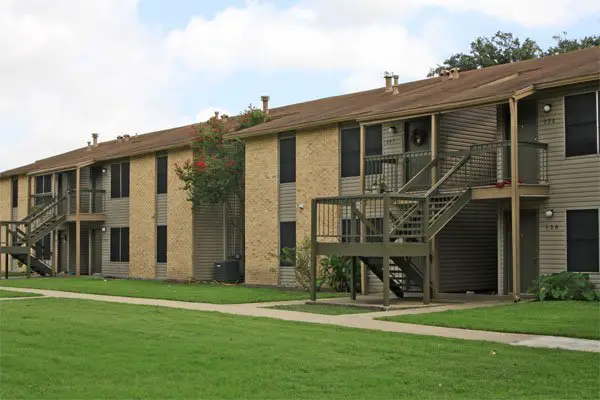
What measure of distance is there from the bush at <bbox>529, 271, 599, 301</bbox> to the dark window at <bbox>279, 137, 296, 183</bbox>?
9967 mm

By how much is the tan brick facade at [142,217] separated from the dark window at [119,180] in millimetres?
606

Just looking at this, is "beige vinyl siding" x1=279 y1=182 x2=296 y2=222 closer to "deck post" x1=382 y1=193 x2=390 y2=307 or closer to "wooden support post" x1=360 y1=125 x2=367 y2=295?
"wooden support post" x1=360 y1=125 x2=367 y2=295

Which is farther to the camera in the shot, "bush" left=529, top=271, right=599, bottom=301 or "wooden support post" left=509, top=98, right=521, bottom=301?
"wooden support post" left=509, top=98, right=521, bottom=301

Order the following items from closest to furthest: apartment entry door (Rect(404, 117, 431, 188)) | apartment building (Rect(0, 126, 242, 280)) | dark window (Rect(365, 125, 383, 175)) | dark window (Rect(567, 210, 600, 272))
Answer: dark window (Rect(567, 210, 600, 272)) → apartment entry door (Rect(404, 117, 431, 188)) → dark window (Rect(365, 125, 383, 175)) → apartment building (Rect(0, 126, 242, 280))

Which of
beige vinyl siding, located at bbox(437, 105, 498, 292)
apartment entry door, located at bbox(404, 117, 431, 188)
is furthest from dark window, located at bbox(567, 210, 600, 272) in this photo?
beige vinyl siding, located at bbox(437, 105, 498, 292)

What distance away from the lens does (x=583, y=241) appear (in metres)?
19.4

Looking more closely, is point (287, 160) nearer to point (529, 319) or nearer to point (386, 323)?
A: point (386, 323)

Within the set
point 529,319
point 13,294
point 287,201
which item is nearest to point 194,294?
point 13,294

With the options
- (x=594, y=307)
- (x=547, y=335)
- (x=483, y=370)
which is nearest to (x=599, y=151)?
(x=594, y=307)

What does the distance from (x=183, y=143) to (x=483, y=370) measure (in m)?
23.0

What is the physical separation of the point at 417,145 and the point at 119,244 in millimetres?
16880

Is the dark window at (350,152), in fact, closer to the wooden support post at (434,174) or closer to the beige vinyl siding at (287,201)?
the beige vinyl siding at (287,201)

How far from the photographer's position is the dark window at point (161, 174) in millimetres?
33094

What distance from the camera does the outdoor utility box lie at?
3058cm
